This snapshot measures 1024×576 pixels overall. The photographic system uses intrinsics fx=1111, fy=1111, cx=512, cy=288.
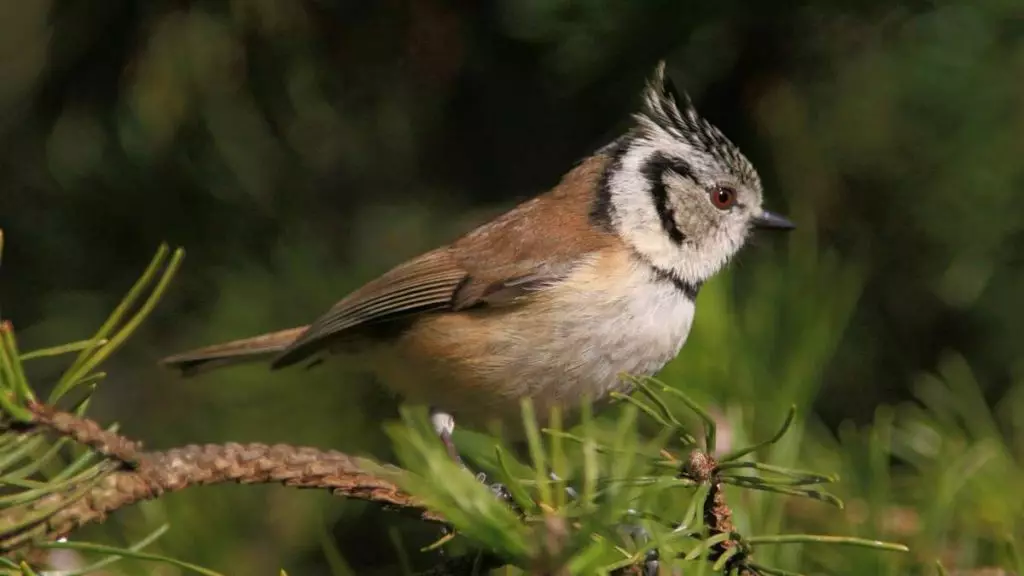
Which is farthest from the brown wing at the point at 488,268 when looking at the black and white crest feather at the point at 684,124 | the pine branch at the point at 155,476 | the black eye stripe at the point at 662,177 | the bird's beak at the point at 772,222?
the pine branch at the point at 155,476

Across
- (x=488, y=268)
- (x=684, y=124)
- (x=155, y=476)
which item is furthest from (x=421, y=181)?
(x=155, y=476)

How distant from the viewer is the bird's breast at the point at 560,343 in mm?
2277

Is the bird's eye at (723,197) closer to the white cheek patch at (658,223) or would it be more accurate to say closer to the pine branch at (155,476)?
the white cheek patch at (658,223)

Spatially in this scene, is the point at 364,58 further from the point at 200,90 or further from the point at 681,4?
the point at 681,4

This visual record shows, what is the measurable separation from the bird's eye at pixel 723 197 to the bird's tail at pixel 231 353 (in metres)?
1.04

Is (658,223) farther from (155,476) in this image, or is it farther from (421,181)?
(155,476)

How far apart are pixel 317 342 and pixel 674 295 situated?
869 millimetres

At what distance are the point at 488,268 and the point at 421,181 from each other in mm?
555

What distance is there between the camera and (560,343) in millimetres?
2301

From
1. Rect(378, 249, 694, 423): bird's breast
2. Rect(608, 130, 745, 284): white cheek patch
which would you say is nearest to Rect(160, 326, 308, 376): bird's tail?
Rect(378, 249, 694, 423): bird's breast

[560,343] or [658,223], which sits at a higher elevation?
[658,223]

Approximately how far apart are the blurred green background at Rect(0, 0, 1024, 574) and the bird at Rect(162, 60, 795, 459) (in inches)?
4.8

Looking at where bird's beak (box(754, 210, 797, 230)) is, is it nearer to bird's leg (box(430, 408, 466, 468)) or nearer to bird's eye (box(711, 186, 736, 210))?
bird's eye (box(711, 186, 736, 210))

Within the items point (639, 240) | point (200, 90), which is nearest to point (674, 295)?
point (639, 240)
